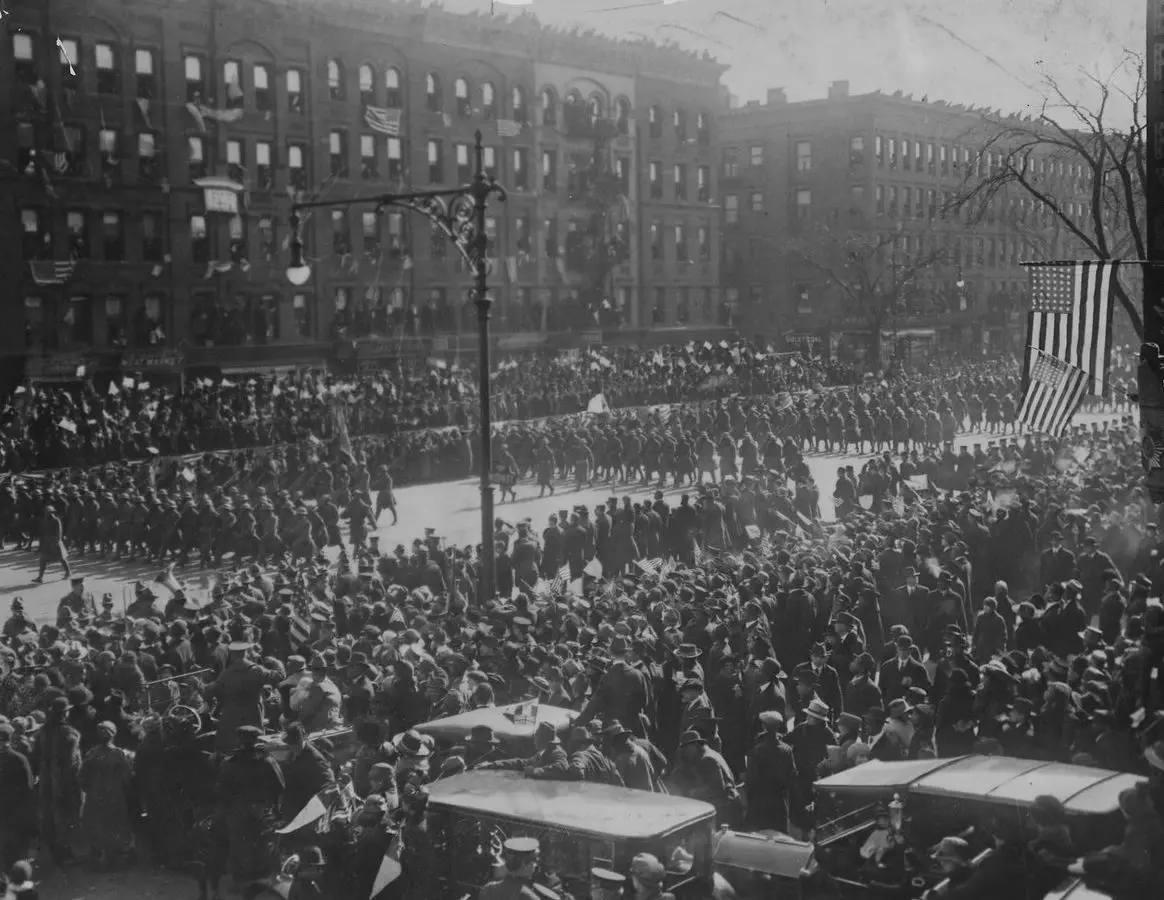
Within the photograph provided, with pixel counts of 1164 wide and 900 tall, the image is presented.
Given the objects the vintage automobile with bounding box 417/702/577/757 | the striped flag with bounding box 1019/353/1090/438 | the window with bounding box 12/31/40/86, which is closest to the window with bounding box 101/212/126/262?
the window with bounding box 12/31/40/86

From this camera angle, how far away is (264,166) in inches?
1713

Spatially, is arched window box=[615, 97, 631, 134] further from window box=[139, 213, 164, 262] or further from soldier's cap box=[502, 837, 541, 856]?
soldier's cap box=[502, 837, 541, 856]

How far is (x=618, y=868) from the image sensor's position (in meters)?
7.82

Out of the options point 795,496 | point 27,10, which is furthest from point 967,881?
point 27,10

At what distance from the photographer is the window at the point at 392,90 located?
44281 mm

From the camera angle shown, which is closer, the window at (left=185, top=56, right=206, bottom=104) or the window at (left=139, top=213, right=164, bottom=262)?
the window at (left=185, top=56, right=206, bottom=104)

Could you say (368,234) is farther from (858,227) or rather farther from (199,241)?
(858,227)

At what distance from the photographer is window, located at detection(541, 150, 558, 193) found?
48500 millimetres

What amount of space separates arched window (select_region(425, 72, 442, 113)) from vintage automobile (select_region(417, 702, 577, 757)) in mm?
36828

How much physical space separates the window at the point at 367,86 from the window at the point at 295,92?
7.03ft

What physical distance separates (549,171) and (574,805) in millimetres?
42584

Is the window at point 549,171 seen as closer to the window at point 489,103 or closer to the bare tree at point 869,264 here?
Result: the window at point 489,103

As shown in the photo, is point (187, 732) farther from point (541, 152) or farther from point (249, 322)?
point (541, 152)

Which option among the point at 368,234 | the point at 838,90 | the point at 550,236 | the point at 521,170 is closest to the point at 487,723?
the point at 368,234
